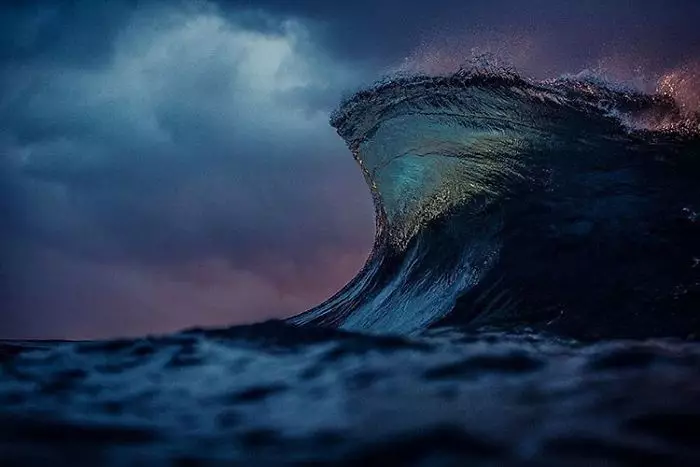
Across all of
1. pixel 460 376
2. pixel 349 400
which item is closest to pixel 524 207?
pixel 460 376

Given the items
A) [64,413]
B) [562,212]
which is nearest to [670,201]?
[562,212]

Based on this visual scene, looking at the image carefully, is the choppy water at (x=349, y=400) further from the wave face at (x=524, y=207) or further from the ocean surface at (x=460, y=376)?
the wave face at (x=524, y=207)

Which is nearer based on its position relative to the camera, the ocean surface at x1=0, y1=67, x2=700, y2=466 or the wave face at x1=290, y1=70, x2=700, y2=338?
the ocean surface at x1=0, y1=67, x2=700, y2=466

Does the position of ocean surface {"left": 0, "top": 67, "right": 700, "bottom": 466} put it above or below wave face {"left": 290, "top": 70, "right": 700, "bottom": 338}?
below

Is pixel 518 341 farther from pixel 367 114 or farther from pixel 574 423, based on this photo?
pixel 367 114

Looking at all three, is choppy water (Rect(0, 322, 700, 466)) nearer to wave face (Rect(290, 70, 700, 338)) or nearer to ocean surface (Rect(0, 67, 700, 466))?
ocean surface (Rect(0, 67, 700, 466))

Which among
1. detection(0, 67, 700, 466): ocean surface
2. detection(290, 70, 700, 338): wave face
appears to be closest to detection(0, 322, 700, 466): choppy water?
detection(0, 67, 700, 466): ocean surface

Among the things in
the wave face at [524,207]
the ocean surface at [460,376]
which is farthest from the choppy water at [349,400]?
the wave face at [524,207]

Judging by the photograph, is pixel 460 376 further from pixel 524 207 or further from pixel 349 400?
pixel 524 207
